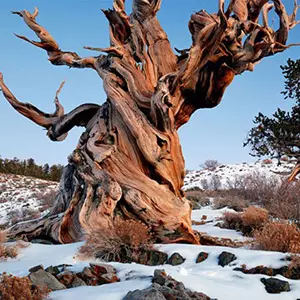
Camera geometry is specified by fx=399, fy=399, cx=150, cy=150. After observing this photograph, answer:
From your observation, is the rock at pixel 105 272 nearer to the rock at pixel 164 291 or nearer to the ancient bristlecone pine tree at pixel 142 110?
the rock at pixel 164 291

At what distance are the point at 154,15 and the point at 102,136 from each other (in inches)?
127

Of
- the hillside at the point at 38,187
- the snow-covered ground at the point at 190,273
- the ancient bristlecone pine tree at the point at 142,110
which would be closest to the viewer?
the snow-covered ground at the point at 190,273

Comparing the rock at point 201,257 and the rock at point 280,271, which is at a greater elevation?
the rock at point 201,257

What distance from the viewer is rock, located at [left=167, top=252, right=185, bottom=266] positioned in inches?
217

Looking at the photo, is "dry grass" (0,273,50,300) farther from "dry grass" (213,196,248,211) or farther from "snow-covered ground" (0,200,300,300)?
"dry grass" (213,196,248,211)

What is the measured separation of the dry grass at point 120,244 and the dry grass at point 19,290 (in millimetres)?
2035

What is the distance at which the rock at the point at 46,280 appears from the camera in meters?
4.13

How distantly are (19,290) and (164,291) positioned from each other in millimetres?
1309

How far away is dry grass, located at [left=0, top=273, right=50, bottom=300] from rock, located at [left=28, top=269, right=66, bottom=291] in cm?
38

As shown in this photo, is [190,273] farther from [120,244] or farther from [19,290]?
[19,290]

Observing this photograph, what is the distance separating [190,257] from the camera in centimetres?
566

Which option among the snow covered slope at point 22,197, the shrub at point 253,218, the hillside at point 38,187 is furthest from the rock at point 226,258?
the snow covered slope at point 22,197

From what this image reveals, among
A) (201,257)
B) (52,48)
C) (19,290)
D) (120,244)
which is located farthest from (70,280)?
(52,48)

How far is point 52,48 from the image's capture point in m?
9.70
